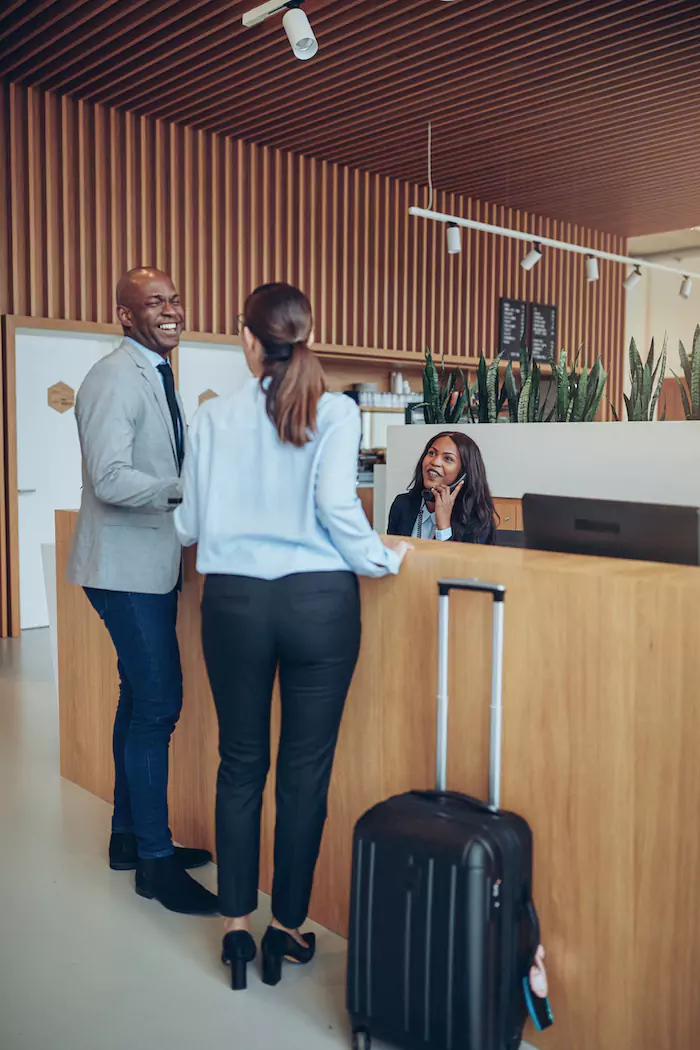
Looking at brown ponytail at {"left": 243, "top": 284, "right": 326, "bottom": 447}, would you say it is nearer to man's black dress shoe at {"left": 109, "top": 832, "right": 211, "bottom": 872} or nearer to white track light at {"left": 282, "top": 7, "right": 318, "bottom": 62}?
man's black dress shoe at {"left": 109, "top": 832, "right": 211, "bottom": 872}

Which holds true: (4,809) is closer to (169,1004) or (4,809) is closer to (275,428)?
(169,1004)

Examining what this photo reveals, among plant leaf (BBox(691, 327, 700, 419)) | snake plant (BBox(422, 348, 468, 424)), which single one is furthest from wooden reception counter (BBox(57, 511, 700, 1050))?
snake plant (BBox(422, 348, 468, 424))

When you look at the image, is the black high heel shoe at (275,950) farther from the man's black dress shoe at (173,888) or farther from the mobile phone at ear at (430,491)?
the mobile phone at ear at (430,491)

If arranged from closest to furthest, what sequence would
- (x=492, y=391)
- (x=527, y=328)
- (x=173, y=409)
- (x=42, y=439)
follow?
(x=173, y=409) → (x=492, y=391) → (x=42, y=439) → (x=527, y=328)

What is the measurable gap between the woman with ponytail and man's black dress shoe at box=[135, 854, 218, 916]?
43 centimetres

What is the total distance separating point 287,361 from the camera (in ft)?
6.13

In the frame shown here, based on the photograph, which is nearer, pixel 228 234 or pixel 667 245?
pixel 228 234

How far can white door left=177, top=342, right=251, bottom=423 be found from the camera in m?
6.62

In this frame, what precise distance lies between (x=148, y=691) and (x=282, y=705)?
580mm

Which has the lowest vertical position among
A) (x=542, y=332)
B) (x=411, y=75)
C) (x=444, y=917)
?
(x=444, y=917)

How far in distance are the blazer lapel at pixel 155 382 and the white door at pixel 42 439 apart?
12.3 feet

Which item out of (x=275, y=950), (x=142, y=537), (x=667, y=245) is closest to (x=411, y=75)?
(x=142, y=537)

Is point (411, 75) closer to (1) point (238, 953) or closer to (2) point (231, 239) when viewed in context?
(2) point (231, 239)

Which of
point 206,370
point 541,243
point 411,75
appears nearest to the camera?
point 411,75
